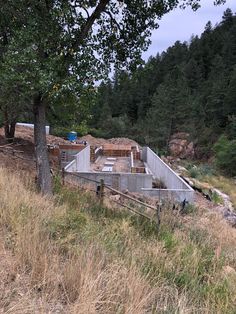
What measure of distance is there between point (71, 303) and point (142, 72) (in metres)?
7.07

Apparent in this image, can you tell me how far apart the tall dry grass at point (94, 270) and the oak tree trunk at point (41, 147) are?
274cm

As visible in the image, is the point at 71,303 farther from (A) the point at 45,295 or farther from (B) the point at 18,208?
(B) the point at 18,208

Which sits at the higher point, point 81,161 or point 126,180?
point 81,161

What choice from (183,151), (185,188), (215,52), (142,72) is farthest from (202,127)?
(142,72)

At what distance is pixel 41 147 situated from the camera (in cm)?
803

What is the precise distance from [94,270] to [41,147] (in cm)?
548

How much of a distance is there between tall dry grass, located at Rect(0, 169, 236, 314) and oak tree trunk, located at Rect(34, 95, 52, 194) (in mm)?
2737

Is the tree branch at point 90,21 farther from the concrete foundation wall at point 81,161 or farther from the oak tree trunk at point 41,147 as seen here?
the concrete foundation wall at point 81,161

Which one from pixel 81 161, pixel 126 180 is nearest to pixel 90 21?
pixel 126 180

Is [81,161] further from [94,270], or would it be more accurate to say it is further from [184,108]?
[184,108]

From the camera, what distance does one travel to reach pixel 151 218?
636 cm

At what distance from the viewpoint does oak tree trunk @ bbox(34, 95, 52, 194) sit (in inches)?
307

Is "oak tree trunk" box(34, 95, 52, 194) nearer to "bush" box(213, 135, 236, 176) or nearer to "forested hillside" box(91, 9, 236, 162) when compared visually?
"bush" box(213, 135, 236, 176)

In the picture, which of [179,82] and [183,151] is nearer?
[183,151]
